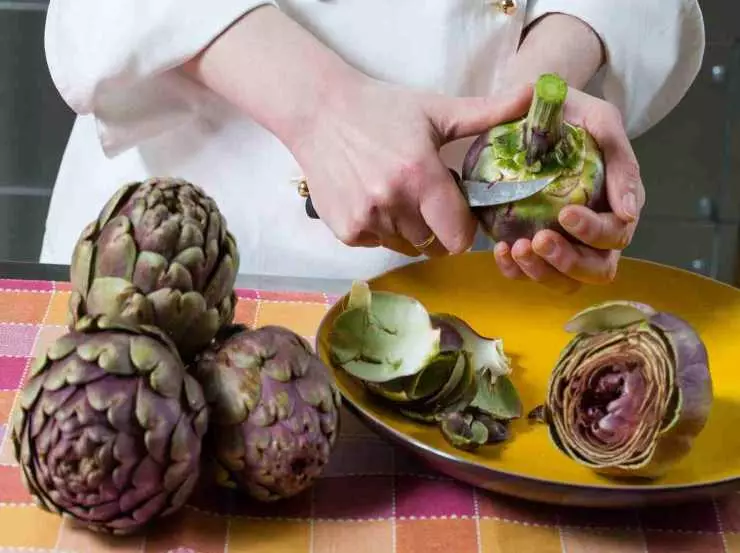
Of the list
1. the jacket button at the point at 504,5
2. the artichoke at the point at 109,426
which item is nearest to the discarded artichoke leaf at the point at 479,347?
the artichoke at the point at 109,426

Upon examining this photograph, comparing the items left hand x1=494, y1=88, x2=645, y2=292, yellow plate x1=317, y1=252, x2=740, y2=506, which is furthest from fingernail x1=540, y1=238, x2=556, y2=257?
yellow plate x1=317, y1=252, x2=740, y2=506

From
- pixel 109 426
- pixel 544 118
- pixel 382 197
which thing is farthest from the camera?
pixel 382 197

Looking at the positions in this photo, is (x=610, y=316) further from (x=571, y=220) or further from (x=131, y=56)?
(x=131, y=56)

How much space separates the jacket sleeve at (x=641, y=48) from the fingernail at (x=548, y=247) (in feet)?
1.22

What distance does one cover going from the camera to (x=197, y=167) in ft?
3.26

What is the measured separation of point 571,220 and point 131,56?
0.41 m

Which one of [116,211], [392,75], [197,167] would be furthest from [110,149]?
[116,211]

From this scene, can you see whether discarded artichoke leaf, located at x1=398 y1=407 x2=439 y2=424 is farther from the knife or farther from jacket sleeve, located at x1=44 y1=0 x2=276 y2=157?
jacket sleeve, located at x1=44 y1=0 x2=276 y2=157

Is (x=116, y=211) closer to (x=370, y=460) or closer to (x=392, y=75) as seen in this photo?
(x=370, y=460)

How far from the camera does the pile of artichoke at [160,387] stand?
21.0 inches

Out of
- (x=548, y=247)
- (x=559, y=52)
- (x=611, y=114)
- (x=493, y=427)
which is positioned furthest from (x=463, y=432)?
(x=559, y=52)

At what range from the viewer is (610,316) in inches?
25.8

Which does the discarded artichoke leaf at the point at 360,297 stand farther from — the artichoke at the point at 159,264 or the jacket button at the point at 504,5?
the jacket button at the point at 504,5

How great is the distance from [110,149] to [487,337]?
0.41 m
